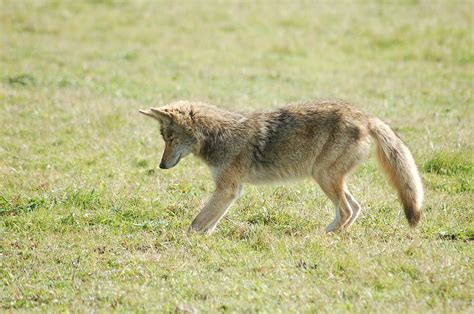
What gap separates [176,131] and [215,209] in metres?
1.04

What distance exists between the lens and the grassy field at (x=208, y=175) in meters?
6.53

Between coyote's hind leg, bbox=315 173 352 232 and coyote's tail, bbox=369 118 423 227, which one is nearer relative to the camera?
coyote's tail, bbox=369 118 423 227

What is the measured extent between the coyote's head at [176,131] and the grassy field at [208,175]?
625 mm

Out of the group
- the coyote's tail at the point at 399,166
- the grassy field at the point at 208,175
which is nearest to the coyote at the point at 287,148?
the coyote's tail at the point at 399,166

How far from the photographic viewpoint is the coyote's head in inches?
335

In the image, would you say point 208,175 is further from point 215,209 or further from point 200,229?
point 200,229

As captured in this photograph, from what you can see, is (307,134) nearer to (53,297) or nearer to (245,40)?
(53,297)

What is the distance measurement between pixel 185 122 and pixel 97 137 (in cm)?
356

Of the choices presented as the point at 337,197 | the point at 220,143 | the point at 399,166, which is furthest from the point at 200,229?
the point at 399,166

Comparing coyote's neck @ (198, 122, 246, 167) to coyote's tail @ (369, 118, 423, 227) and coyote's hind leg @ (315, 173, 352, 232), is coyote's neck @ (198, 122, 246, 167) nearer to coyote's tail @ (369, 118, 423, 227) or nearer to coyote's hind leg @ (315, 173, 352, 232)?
coyote's hind leg @ (315, 173, 352, 232)

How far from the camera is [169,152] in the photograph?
28.3ft

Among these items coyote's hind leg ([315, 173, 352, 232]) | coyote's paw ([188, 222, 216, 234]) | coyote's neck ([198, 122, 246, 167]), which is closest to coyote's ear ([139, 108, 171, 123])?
coyote's neck ([198, 122, 246, 167])

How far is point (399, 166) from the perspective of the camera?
788cm

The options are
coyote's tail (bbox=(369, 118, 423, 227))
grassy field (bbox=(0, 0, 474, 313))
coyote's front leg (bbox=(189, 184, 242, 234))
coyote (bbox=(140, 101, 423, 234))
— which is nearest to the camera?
grassy field (bbox=(0, 0, 474, 313))
